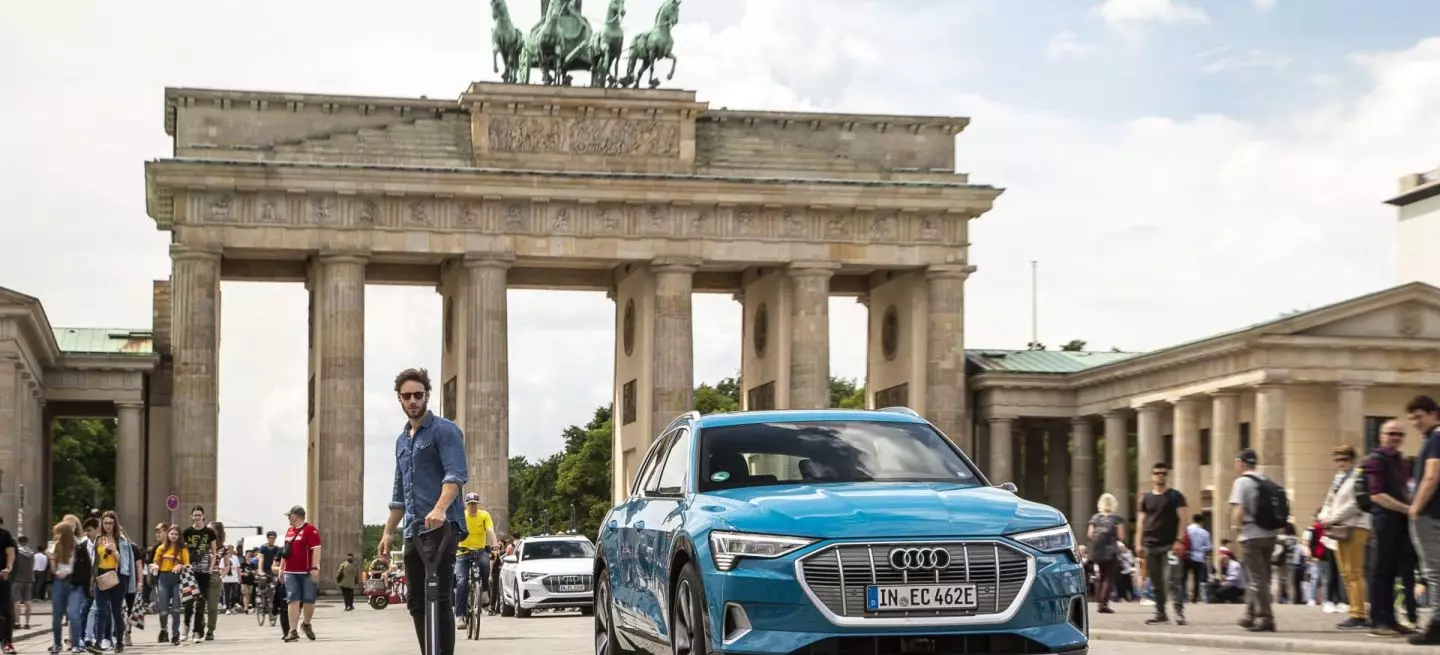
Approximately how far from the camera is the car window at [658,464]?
1554cm

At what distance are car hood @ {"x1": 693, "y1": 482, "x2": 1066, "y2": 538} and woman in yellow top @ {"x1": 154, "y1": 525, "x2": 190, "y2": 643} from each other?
1991 centimetres

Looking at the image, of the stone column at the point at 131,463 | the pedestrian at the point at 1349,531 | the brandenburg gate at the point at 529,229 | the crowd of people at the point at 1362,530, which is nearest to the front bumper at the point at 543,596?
the crowd of people at the point at 1362,530

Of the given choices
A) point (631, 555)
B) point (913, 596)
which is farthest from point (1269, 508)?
point (913, 596)

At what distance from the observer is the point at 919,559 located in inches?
474

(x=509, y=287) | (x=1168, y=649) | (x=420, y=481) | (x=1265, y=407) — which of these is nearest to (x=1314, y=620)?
(x=1168, y=649)

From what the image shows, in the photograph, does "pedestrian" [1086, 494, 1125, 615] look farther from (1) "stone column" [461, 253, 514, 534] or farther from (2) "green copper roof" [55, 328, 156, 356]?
(2) "green copper roof" [55, 328, 156, 356]

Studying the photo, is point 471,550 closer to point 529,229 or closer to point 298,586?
point 298,586

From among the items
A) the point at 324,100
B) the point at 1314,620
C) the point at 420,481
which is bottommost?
the point at 1314,620

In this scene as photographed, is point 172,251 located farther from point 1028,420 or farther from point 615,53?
point 1028,420

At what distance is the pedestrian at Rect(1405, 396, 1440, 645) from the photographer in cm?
1952

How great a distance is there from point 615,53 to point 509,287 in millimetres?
9398

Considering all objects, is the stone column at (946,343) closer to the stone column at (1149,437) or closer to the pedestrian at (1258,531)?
the stone column at (1149,437)

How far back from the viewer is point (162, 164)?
212ft

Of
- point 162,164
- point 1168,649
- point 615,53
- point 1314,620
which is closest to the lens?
point 1168,649
